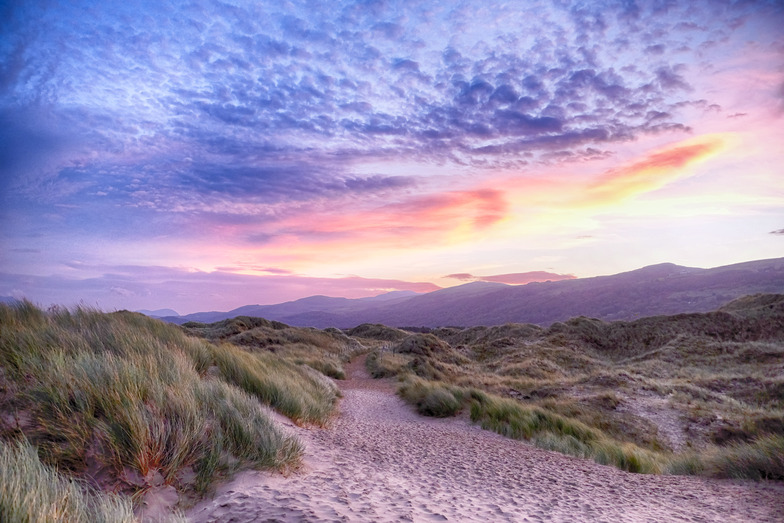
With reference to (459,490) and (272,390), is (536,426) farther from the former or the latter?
(272,390)

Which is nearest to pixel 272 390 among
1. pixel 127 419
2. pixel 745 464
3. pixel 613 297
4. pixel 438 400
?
pixel 127 419

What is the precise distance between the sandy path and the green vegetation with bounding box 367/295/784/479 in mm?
1447

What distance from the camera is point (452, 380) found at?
18.8 metres

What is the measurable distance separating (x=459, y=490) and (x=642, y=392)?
45.5 ft

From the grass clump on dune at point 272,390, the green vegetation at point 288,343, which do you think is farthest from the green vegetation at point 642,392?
the grass clump on dune at point 272,390

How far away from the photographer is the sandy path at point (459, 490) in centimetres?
323

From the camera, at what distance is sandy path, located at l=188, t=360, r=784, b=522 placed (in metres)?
3.23

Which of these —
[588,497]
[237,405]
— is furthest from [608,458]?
[237,405]

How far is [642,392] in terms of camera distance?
1488cm

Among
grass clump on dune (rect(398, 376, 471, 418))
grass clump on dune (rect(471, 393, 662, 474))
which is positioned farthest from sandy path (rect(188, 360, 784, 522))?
grass clump on dune (rect(398, 376, 471, 418))

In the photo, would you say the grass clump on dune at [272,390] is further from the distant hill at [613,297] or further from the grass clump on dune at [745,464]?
the distant hill at [613,297]

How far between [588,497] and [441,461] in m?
2.06

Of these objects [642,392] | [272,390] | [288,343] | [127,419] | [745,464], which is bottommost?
[288,343]

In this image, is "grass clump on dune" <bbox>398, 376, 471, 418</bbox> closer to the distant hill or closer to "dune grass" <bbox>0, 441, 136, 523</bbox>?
"dune grass" <bbox>0, 441, 136, 523</bbox>
